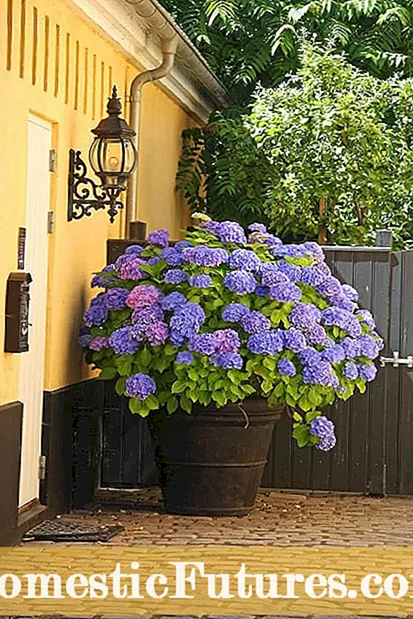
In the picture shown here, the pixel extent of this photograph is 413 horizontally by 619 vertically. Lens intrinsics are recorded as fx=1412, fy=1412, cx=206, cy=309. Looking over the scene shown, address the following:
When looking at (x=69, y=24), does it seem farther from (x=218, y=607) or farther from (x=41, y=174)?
(x=218, y=607)

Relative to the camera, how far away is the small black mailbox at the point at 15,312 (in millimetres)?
8062

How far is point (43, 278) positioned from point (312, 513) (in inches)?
101

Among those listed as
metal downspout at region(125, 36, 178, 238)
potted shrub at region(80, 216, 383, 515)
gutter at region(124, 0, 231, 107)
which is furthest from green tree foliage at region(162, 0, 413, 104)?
potted shrub at region(80, 216, 383, 515)

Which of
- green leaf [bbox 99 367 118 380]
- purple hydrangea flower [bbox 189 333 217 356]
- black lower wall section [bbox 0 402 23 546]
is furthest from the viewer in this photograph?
green leaf [bbox 99 367 118 380]

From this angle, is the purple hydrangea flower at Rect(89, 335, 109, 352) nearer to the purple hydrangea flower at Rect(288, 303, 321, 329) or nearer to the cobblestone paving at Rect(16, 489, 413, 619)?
the cobblestone paving at Rect(16, 489, 413, 619)

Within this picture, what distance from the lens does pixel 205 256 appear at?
904cm

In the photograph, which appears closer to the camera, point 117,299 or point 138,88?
point 117,299

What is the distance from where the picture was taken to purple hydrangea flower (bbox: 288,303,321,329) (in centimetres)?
905

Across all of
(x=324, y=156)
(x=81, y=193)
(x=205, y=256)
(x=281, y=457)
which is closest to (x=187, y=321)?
(x=205, y=256)

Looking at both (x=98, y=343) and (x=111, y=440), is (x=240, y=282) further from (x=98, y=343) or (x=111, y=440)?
(x=111, y=440)

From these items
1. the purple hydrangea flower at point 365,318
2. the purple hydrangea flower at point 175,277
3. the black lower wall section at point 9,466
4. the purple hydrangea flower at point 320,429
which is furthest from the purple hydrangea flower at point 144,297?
the purple hydrangea flower at point 365,318

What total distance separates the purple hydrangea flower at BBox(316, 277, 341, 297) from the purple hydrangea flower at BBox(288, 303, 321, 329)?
14.5 inches

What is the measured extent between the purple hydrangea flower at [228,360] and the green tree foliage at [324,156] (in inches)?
164

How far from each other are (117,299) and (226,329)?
81cm
